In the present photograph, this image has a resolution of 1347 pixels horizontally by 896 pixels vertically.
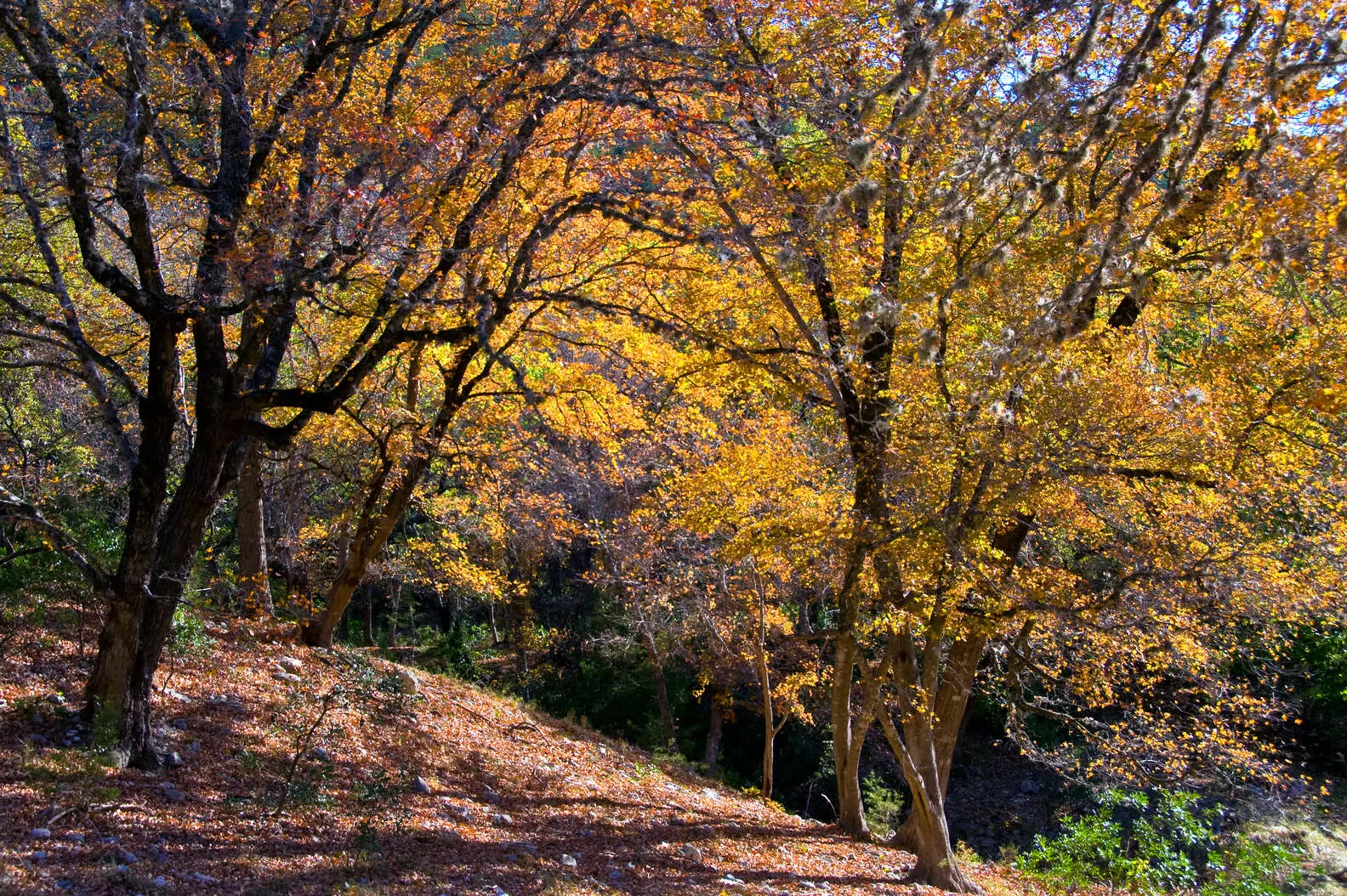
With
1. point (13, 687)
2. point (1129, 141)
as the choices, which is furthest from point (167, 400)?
point (1129, 141)

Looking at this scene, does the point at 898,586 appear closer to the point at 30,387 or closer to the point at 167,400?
the point at 167,400

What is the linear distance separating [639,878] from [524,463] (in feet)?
28.9

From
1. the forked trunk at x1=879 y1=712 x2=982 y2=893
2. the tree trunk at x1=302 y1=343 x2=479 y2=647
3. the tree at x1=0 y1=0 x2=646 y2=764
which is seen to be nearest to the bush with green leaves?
the forked trunk at x1=879 y1=712 x2=982 y2=893

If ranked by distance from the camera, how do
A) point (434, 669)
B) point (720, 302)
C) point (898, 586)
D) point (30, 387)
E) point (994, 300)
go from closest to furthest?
point (994, 300)
point (898, 586)
point (720, 302)
point (30, 387)
point (434, 669)

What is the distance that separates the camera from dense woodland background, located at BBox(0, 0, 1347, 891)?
18.7 feet

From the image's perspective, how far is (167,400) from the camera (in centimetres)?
647

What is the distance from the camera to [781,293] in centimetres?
728

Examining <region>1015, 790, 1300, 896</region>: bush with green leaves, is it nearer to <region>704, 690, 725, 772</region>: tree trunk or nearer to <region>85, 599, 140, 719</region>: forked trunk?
<region>704, 690, 725, 772</region>: tree trunk

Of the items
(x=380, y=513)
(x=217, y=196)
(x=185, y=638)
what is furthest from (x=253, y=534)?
(x=217, y=196)

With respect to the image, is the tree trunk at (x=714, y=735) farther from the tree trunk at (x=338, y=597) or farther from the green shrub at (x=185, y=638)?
the green shrub at (x=185, y=638)

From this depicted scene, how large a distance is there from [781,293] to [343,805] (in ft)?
16.2

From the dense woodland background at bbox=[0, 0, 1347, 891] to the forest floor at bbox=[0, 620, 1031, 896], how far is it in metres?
0.56

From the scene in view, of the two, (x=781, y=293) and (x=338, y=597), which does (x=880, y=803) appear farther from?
(x=781, y=293)

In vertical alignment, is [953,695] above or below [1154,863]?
above
